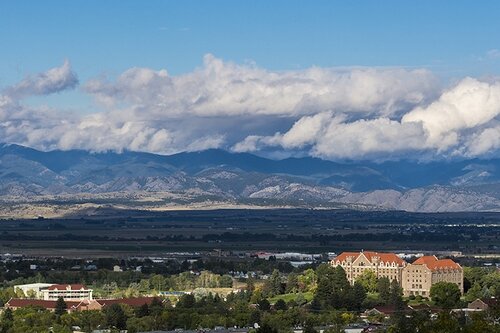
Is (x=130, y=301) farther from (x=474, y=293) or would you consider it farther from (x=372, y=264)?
(x=372, y=264)

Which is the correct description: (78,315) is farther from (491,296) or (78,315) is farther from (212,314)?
(491,296)

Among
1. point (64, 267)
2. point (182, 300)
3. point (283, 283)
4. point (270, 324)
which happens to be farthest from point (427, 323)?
point (64, 267)

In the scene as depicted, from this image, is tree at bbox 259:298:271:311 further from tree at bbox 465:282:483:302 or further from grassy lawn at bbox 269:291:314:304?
tree at bbox 465:282:483:302

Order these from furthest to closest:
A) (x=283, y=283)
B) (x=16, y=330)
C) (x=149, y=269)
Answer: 1. (x=149, y=269)
2. (x=283, y=283)
3. (x=16, y=330)

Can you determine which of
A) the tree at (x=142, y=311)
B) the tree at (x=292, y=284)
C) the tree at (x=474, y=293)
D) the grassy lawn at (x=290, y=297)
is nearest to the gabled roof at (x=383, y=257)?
the tree at (x=292, y=284)

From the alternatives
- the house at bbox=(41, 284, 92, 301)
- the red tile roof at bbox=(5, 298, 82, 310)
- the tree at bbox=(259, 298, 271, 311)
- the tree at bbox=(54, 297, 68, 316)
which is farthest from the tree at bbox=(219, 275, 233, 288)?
the tree at bbox=(54, 297, 68, 316)

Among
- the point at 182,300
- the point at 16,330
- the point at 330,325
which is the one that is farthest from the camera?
the point at 182,300
